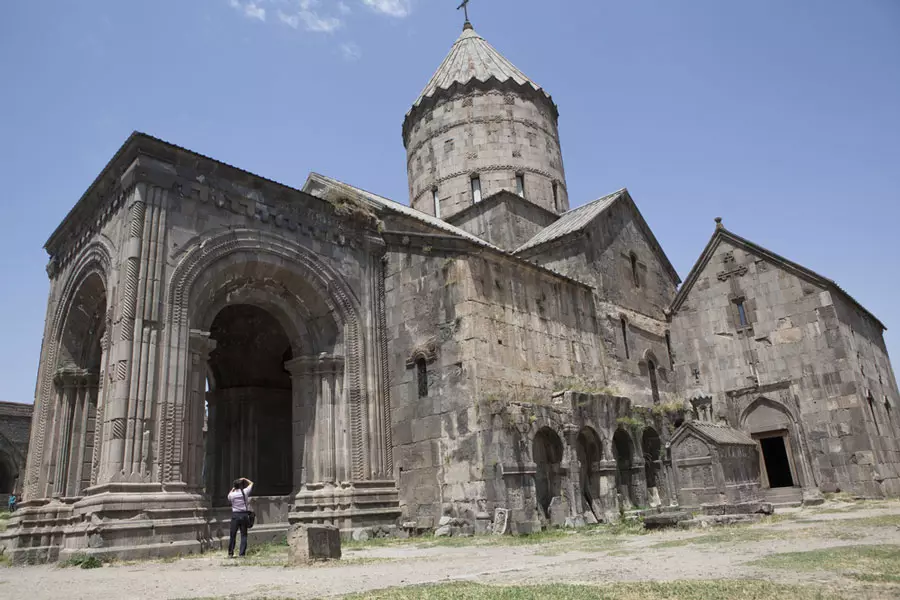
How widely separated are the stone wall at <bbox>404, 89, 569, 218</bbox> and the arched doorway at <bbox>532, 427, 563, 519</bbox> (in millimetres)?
10423

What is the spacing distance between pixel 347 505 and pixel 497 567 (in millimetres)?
6217

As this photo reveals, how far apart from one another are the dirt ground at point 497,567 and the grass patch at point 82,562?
152 millimetres

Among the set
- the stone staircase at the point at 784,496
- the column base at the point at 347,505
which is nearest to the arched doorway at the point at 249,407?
the column base at the point at 347,505

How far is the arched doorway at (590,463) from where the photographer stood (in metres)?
13.1

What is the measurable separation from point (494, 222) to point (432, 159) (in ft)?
12.3

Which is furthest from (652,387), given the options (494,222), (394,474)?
(394,474)

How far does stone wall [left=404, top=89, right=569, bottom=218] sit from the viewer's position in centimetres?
2158

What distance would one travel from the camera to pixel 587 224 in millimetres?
17641

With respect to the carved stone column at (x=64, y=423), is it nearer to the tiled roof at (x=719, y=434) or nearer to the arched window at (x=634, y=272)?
the tiled roof at (x=719, y=434)

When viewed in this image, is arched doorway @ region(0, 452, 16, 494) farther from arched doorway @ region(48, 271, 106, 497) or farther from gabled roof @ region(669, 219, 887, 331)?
gabled roof @ region(669, 219, 887, 331)

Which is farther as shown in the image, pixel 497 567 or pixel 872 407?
pixel 872 407

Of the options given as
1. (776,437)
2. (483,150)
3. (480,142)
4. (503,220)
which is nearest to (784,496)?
(776,437)

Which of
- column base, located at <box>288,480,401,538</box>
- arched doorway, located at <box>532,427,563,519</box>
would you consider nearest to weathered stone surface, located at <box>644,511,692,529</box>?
arched doorway, located at <box>532,427,563,519</box>

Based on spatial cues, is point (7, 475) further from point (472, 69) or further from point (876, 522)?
point (876, 522)
